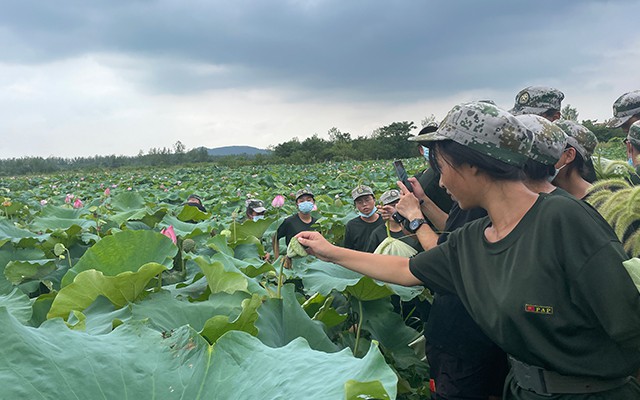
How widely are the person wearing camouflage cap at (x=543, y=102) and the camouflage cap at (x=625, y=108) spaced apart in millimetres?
440

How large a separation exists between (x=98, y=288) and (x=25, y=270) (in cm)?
95

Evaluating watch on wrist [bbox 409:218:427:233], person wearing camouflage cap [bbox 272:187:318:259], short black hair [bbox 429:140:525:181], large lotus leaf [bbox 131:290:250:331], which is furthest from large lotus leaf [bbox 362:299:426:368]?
person wearing camouflage cap [bbox 272:187:318:259]

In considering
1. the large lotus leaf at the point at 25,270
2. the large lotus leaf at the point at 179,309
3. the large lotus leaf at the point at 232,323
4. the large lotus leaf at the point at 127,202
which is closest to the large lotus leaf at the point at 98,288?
the large lotus leaf at the point at 179,309

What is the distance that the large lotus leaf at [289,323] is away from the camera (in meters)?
1.63

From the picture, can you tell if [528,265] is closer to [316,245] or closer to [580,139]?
[316,245]

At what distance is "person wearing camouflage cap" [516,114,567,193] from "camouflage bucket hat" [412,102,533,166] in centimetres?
12

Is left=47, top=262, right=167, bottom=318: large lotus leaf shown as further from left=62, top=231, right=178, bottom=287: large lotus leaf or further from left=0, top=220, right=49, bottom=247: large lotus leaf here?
left=0, top=220, right=49, bottom=247: large lotus leaf

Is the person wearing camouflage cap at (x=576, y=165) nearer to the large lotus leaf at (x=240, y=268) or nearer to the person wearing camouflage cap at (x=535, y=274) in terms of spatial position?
the person wearing camouflage cap at (x=535, y=274)

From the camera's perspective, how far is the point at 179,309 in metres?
1.59

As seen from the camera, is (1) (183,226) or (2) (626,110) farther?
(1) (183,226)

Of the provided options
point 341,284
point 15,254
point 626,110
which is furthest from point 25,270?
point 626,110

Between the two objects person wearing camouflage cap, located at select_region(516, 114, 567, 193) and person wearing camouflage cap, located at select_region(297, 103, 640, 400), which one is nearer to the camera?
person wearing camouflage cap, located at select_region(297, 103, 640, 400)

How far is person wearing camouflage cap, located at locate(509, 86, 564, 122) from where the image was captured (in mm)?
3295

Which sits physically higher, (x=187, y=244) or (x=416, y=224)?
(x=416, y=224)
